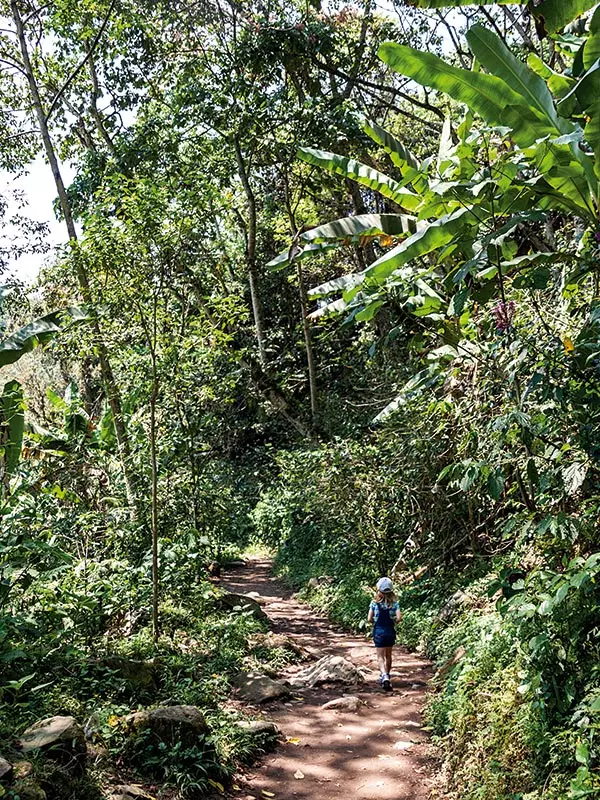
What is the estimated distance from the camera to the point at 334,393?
15.5 m

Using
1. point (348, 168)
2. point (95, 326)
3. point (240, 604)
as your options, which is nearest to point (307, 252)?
point (348, 168)

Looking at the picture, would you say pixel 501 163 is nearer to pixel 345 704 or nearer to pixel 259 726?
pixel 259 726

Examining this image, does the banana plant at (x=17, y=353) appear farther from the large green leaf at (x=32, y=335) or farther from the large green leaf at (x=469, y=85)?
the large green leaf at (x=469, y=85)

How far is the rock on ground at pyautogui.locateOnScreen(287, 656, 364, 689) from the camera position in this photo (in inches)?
278

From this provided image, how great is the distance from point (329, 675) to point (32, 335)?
444cm

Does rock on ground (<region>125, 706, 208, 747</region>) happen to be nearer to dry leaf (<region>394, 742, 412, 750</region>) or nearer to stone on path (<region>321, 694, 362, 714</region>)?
dry leaf (<region>394, 742, 412, 750</region>)

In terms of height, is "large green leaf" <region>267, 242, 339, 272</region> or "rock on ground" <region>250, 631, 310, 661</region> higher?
"large green leaf" <region>267, 242, 339, 272</region>

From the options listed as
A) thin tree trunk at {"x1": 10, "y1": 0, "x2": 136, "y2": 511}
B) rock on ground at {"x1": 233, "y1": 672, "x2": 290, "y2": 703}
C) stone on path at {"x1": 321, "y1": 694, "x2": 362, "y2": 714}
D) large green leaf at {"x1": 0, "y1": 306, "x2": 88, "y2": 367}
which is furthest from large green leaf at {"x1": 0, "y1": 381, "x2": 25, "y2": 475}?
stone on path at {"x1": 321, "y1": 694, "x2": 362, "y2": 714}

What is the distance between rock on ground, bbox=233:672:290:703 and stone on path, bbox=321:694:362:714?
460 millimetres

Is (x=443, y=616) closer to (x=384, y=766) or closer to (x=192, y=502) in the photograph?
(x=384, y=766)

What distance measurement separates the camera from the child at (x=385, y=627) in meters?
6.86

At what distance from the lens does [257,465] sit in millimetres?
19359

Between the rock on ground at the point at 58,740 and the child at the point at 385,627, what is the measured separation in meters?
3.40

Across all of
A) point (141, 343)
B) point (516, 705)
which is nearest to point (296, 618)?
point (141, 343)
